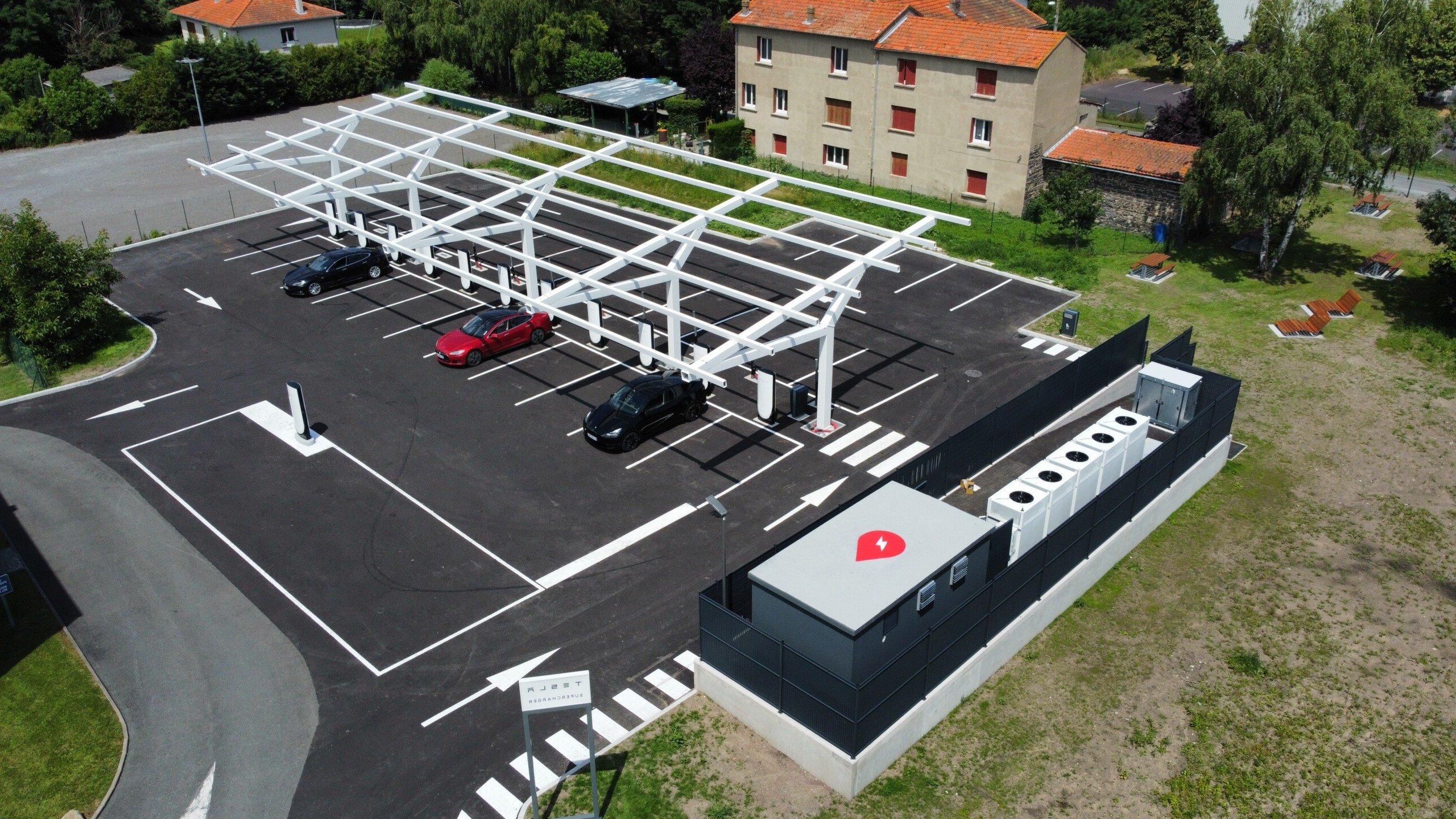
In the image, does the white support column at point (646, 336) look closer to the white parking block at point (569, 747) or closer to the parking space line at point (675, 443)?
the parking space line at point (675, 443)

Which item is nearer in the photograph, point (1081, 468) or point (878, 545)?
point (878, 545)

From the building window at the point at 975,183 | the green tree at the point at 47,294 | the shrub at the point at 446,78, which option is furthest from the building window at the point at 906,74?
the green tree at the point at 47,294

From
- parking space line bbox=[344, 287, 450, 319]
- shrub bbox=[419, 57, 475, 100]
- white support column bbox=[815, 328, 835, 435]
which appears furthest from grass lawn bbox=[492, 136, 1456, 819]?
shrub bbox=[419, 57, 475, 100]

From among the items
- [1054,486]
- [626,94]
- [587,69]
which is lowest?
[1054,486]

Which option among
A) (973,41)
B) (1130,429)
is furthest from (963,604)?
(973,41)

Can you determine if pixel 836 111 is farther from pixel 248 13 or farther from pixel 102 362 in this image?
pixel 248 13
